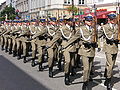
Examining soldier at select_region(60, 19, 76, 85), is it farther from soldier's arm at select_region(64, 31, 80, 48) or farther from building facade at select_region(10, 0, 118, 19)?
building facade at select_region(10, 0, 118, 19)

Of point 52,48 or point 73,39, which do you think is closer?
point 73,39

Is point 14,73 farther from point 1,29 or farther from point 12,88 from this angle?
point 1,29

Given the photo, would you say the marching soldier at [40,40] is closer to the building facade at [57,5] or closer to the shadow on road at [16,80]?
the shadow on road at [16,80]

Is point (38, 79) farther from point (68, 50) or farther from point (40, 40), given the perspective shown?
point (40, 40)

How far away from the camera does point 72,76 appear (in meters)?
8.20

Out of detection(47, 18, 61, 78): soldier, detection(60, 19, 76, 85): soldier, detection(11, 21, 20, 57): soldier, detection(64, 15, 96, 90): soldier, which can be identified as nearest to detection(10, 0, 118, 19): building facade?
detection(11, 21, 20, 57): soldier

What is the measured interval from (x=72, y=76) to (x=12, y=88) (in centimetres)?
203

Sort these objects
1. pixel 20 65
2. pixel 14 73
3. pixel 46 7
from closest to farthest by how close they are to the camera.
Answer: pixel 14 73 → pixel 20 65 → pixel 46 7

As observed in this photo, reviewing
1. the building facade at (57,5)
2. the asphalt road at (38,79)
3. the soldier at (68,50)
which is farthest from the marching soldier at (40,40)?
the building facade at (57,5)

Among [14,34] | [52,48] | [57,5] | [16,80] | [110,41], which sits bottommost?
[16,80]

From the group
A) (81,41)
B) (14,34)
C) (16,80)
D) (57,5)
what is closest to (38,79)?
(16,80)

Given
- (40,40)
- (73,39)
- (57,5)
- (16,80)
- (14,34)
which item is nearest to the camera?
(73,39)

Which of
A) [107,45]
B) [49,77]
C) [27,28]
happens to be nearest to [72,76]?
[49,77]

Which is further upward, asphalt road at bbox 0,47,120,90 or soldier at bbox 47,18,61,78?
soldier at bbox 47,18,61,78
